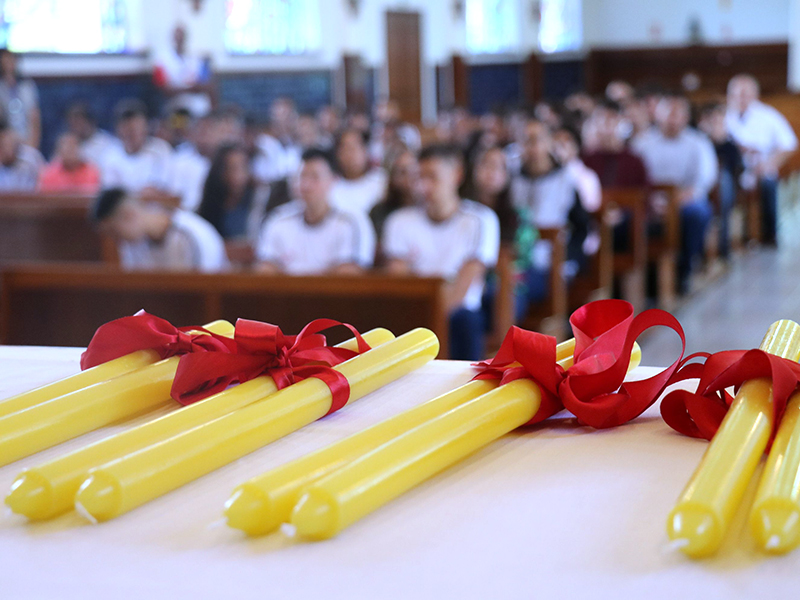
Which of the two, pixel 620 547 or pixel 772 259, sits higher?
pixel 620 547

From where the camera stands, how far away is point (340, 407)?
34.2 inches

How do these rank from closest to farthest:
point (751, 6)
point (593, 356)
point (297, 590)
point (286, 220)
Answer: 1. point (297, 590)
2. point (593, 356)
3. point (286, 220)
4. point (751, 6)

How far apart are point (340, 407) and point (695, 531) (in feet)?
1.24

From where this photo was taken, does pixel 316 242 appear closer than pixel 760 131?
Yes

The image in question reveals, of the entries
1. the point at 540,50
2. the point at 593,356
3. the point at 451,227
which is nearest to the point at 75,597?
the point at 593,356

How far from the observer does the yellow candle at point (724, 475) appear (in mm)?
561

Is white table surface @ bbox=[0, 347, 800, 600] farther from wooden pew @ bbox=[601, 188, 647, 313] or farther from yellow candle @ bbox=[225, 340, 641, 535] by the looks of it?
wooden pew @ bbox=[601, 188, 647, 313]

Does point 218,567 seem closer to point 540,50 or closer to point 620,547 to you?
point 620,547

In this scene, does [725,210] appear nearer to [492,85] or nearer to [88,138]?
[88,138]

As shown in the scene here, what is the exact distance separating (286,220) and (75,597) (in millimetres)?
3946

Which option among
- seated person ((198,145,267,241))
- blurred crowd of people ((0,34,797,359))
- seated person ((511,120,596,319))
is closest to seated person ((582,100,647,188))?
blurred crowd of people ((0,34,797,359))

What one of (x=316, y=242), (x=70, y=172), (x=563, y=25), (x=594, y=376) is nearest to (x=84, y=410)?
(x=594, y=376)

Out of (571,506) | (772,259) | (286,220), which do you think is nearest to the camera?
(571,506)

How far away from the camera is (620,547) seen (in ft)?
1.92
